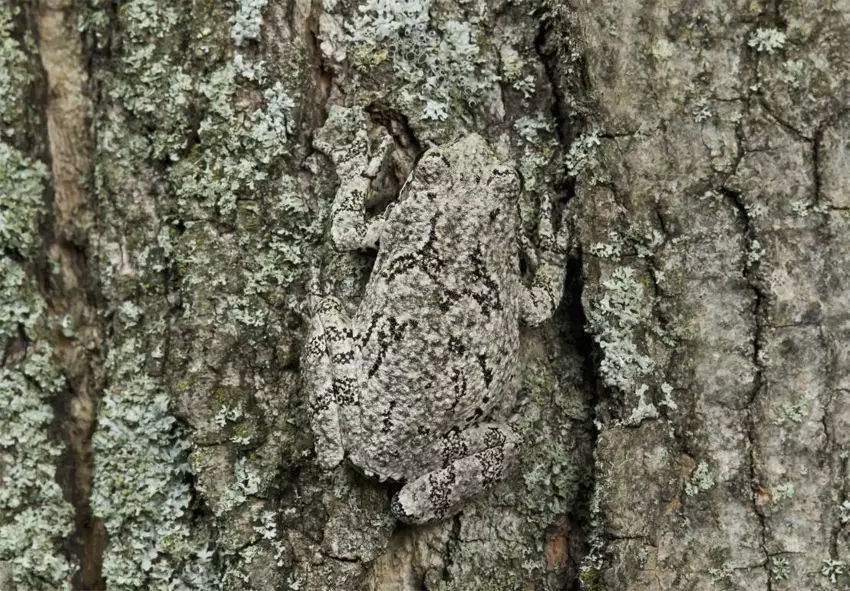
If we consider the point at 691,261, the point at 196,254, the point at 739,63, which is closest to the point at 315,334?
the point at 196,254

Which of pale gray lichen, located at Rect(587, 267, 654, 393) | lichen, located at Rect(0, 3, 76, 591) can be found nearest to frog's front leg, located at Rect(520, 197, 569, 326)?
pale gray lichen, located at Rect(587, 267, 654, 393)

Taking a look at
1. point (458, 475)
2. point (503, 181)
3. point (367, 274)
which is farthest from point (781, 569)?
point (367, 274)

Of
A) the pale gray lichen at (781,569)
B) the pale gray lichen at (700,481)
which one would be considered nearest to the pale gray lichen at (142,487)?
the pale gray lichen at (700,481)

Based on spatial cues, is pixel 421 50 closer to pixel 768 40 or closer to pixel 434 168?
pixel 434 168

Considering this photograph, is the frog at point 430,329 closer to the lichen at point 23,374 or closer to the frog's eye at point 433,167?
the frog's eye at point 433,167

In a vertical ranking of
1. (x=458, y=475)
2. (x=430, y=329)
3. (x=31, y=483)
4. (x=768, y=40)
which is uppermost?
(x=768, y=40)

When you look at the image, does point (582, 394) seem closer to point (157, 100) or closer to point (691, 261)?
point (691, 261)
